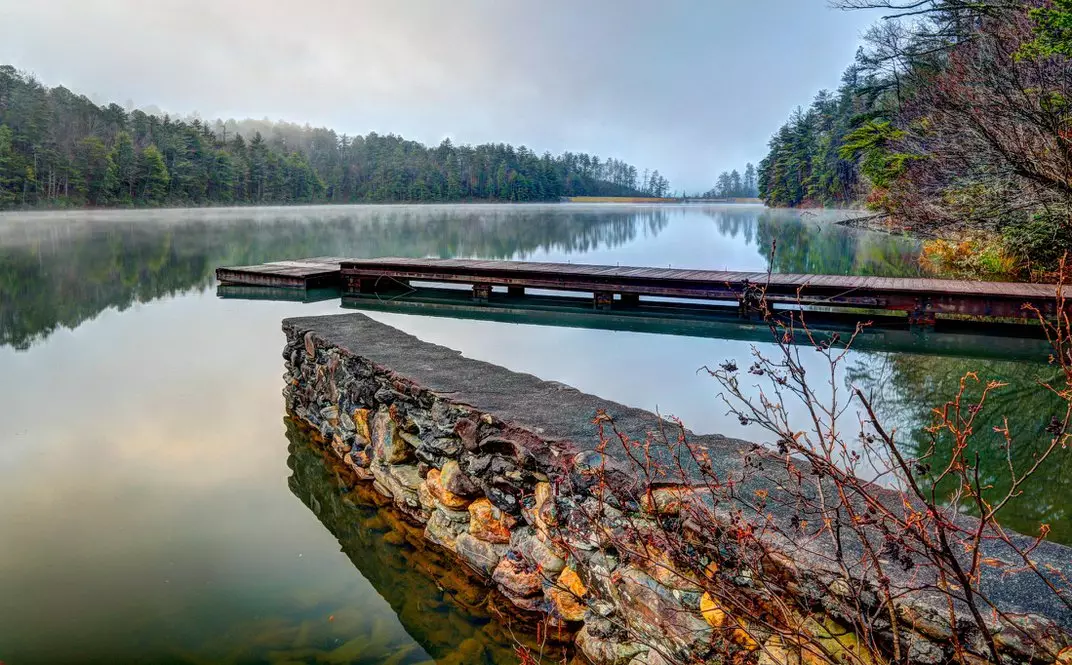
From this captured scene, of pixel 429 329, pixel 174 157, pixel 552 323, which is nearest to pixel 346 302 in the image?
pixel 429 329

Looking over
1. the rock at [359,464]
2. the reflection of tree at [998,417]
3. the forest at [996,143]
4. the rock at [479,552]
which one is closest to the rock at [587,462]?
the rock at [479,552]

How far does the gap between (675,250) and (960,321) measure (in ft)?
44.3

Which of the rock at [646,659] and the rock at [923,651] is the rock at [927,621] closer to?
the rock at [923,651]

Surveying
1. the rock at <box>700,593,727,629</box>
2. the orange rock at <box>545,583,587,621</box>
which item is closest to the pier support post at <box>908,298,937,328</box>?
the orange rock at <box>545,583,587,621</box>

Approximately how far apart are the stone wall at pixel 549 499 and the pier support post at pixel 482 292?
7.78 metres

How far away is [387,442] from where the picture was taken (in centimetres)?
469

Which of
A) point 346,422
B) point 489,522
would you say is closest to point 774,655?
point 489,522

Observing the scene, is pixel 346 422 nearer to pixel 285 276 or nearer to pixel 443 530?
pixel 443 530

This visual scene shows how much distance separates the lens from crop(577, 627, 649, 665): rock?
9.53ft

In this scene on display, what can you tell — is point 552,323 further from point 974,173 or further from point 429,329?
point 974,173

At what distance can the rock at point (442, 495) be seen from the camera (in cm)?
393

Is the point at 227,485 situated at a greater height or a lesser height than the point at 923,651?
lesser

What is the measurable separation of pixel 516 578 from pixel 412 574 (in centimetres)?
67

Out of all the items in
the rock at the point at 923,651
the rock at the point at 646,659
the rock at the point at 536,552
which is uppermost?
the rock at the point at 923,651
